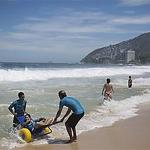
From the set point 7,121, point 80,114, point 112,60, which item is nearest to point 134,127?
point 80,114

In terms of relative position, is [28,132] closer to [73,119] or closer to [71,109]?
[73,119]

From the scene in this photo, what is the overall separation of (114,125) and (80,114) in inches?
105

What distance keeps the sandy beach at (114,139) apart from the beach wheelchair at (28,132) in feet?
1.01

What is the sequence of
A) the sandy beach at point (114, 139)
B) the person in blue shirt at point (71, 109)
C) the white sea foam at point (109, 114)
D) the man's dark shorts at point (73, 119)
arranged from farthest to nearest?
the white sea foam at point (109, 114) < the man's dark shorts at point (73, 119) < the person in blue shirt at point (71, 109) < the sandy beach at point (114, 139)

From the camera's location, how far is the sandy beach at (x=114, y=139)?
962 cm

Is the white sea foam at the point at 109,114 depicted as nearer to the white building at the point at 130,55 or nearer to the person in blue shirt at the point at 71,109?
the person in blue shirt at the point at 71,109

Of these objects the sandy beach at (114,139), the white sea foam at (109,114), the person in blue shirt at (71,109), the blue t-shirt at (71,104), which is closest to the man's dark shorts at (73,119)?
the person in blue shirt at (71,109)

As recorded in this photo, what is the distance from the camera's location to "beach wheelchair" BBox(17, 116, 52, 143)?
34.2 feet

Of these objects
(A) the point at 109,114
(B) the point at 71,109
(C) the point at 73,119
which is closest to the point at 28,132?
(C) the point at 73,119

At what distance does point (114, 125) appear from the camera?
12.4 m

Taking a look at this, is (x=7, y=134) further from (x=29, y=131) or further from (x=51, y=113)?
(x=51, y=113)

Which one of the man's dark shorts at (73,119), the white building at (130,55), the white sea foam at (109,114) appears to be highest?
the white building at (130,55)

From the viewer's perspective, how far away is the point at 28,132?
10.5m

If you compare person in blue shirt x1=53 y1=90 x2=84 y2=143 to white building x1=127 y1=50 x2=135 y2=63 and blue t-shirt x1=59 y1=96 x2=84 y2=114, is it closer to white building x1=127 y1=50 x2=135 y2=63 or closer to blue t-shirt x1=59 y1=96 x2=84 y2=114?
blue t-shirt x1=59 y1=96 x2=84 y2=114
